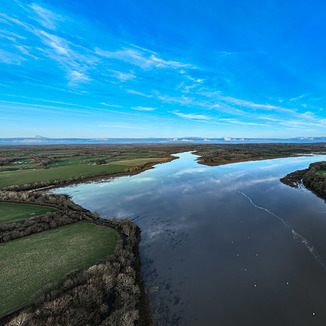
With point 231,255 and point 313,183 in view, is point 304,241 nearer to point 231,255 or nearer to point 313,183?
point 231,255

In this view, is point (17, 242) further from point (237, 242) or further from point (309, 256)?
point (309, 256)

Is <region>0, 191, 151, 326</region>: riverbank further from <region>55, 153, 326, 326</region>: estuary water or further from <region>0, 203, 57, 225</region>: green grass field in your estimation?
<region>0, 203, 57, 225</region>: green grass field

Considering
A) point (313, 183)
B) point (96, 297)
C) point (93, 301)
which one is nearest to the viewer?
point (93, 301)

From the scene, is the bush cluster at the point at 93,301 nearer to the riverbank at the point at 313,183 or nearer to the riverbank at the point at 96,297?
the riverbank at the point at 96,297

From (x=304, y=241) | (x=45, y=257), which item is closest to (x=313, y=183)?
(x=304, y=241)

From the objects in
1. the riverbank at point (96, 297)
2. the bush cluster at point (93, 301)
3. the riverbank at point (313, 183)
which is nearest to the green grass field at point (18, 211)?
the riverbank at point (96, 297)

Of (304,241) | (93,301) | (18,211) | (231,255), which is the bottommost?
(231,255)
